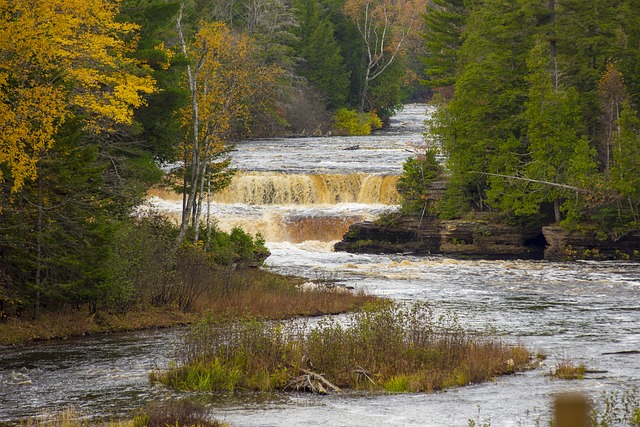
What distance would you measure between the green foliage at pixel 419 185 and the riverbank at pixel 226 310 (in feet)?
62.4

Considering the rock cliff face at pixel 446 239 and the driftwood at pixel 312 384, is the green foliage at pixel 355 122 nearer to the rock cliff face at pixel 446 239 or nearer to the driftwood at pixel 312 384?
the rock cliff face at pixel 446 239

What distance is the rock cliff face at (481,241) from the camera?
45.7 metres

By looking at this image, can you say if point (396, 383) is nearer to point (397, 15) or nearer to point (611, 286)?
point (611, 286)

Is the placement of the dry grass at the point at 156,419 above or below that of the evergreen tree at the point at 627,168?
below

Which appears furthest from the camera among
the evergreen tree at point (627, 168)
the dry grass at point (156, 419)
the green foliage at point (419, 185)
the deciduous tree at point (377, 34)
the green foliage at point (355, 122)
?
the deciduous tree at point (377, 34)

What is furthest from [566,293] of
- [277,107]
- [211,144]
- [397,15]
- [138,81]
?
[397,15]

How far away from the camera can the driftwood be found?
55.1ft

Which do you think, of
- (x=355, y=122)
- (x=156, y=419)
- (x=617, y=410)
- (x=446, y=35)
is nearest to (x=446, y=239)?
(x=446, y=35)

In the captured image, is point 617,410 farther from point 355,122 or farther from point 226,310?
point 355,122

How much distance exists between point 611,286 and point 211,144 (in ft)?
49.0

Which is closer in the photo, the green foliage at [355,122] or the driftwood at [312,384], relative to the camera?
the driftwood at [312,384]

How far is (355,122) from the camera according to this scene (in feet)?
306

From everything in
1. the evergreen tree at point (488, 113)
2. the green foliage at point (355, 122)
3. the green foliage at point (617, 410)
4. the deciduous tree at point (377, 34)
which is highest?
the deciduous tree at point (377, 34)

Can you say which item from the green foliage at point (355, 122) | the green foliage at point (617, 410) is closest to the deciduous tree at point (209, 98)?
the green foliage at point (617, 410)
